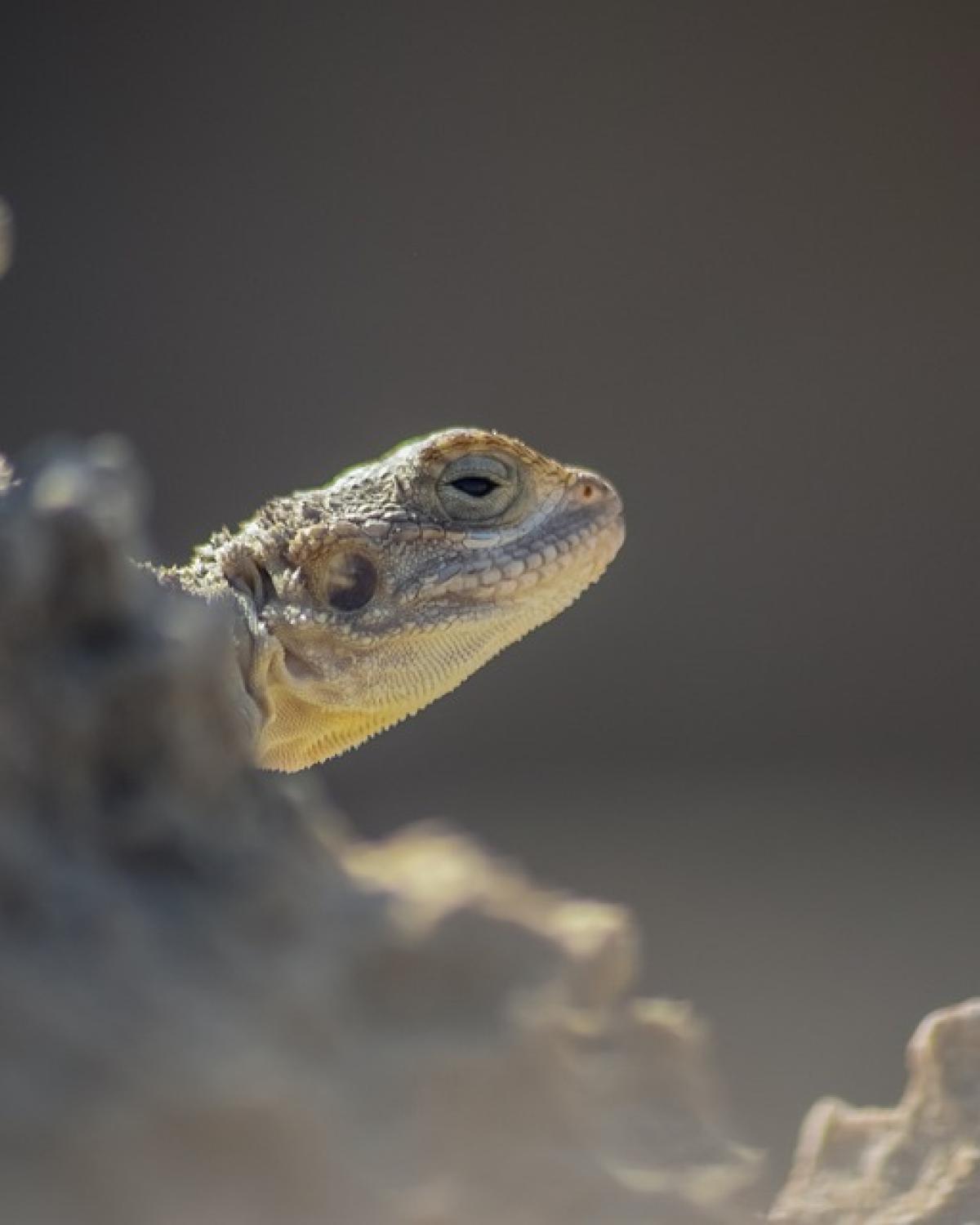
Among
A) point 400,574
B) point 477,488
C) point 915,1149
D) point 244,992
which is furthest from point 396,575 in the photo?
point 244,992

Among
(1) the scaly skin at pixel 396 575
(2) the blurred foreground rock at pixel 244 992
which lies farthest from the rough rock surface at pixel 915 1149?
(1) the scaly skin at pixel 396 575

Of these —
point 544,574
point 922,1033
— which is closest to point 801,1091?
Result: point 544,574

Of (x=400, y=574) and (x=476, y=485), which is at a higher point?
(x=476, y=485)

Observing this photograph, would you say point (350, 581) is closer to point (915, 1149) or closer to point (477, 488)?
point (477, 488)

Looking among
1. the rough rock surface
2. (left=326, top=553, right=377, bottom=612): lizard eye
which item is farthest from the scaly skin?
the rough rock surface

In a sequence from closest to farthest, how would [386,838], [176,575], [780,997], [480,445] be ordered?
[386,838], [176,575], [480,445], [780,997]

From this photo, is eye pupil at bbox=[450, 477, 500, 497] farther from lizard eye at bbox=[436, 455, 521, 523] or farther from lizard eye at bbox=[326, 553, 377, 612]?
lizard eye at bbox=[326, 553, 377, 612]

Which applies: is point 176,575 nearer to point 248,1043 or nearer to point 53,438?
point 53,438
